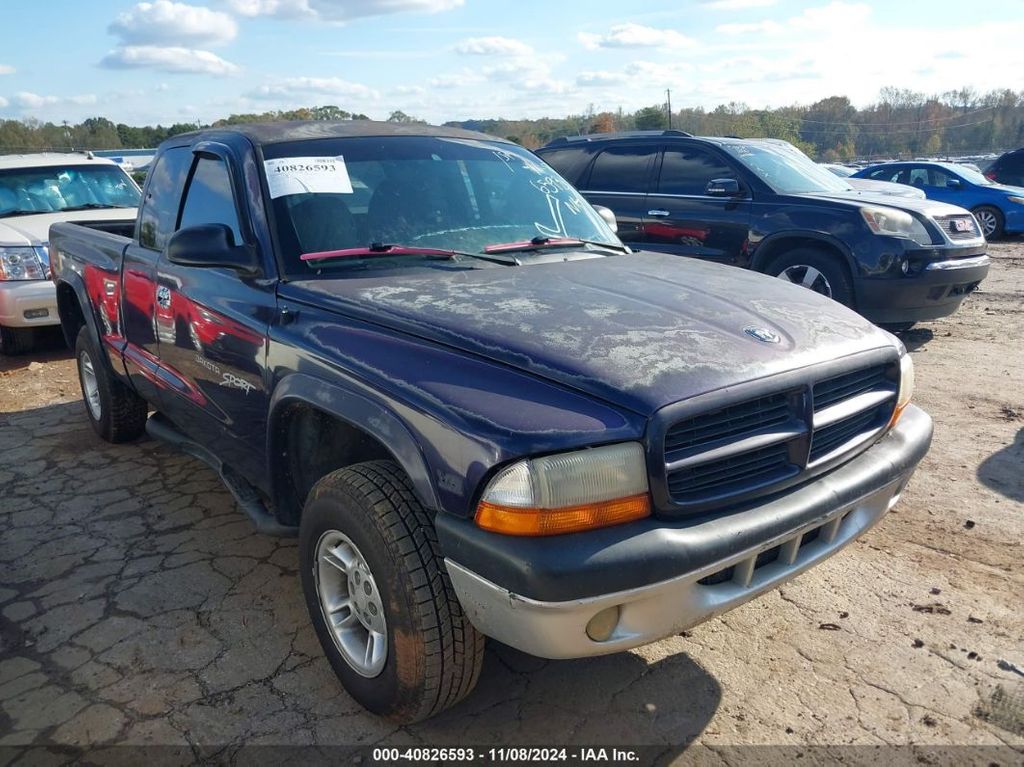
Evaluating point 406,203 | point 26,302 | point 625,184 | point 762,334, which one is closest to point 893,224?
point 625,184

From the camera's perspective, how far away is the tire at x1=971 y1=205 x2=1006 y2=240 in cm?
1450

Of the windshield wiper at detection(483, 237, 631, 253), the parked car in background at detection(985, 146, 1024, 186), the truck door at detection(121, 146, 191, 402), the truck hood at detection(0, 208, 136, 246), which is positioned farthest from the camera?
the parked car in background at detection(985, 146, 1024, 186)

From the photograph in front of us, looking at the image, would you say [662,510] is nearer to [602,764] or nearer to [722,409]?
[722,409]

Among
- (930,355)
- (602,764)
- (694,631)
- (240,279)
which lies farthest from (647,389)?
(930,355)

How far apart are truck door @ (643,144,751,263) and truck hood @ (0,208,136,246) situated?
4.82m

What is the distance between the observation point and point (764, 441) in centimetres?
220

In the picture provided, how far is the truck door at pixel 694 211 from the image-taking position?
22.9 ft

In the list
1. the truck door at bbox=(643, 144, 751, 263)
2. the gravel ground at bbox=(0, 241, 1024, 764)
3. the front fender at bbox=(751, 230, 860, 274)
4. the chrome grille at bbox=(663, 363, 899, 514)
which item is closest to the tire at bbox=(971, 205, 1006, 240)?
the truck door at bbox=(643, 144, 751, 263)

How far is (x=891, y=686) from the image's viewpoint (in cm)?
259

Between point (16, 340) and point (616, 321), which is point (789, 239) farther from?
point (16, 340)

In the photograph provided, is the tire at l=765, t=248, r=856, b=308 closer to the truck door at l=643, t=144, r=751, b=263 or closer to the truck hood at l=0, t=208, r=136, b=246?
the truck door at l=643, t=144, r=751, b=263

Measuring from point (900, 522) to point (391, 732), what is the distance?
2.61 m

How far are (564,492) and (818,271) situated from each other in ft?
17.9

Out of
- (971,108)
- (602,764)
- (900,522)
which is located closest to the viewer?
(602,764)
